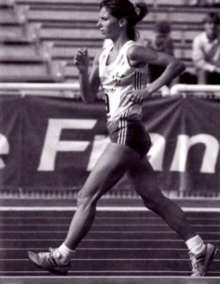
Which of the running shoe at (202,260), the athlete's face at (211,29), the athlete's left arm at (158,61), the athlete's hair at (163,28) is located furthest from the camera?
the athlete's face at (211,29)

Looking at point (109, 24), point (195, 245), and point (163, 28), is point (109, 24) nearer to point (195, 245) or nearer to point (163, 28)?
point (195, 245)

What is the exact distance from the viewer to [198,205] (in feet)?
41.3

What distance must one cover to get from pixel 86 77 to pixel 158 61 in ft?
1.77

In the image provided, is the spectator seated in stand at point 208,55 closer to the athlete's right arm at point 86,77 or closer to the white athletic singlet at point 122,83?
the athlete's right arm at point 86,77

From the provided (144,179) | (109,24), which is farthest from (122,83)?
(144,179)

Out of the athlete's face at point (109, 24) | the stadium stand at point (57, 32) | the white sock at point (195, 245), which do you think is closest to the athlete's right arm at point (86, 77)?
the athlete's face at point (109, 24)

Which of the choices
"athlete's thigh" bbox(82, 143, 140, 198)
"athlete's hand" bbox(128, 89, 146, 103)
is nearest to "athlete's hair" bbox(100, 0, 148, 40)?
"athlete's hand" bbox(128, 89, 146, 103)

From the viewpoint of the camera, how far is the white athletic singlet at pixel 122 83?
748cm

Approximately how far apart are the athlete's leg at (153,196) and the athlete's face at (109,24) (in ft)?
3.02

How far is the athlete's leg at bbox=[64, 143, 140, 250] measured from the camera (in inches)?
291

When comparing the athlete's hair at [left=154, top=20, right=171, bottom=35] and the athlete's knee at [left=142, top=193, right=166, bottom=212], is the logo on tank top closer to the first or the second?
the athlete's knee at [left=142, top=193, right=166, bottom=212]

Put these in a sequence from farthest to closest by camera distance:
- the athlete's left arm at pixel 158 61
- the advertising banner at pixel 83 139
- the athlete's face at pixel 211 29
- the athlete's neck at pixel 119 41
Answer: the athlete's face at pixel 211 29 → the advertising banner at pixel 83 139 → the athlete's neck at pixel 119 41 → the athlete's left arm at pixel 158 61

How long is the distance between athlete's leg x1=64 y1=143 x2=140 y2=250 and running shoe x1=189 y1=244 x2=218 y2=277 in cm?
88

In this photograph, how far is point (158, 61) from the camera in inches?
291
